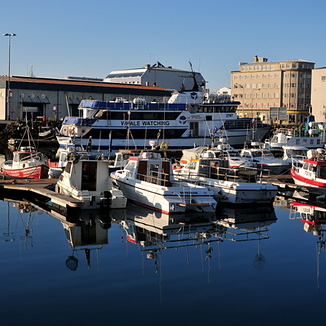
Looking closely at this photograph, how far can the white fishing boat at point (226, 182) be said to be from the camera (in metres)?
25.6

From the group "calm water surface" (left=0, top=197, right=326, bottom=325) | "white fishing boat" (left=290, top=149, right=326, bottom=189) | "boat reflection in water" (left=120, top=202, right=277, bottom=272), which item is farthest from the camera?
"white fishing boat" (left=290, top=149, right=326, bottom=189)

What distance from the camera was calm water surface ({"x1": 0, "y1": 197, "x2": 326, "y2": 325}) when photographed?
13242 mm

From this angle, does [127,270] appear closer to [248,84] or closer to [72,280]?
[72,280]

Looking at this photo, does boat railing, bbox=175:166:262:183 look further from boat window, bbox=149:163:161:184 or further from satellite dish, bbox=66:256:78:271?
satellite dish, bbox=66:256:78:271

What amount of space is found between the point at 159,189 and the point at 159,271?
752 cm

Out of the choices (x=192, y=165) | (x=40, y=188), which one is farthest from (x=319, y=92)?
(x=40, y=188)

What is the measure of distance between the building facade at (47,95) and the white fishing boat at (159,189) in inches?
1910

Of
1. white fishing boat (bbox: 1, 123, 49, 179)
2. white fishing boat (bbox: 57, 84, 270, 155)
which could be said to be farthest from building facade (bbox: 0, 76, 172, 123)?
white fishing boat (bbox: 1, 123, 49, 179)

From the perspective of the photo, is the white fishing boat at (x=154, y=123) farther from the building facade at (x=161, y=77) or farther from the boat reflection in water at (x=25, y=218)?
the building facade at (x=161, y=77)

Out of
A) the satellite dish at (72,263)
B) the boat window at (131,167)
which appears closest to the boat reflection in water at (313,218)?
the boat window at (131,167)

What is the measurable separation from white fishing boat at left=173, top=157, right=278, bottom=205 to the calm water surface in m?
1.60

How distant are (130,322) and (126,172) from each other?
46.7 feet

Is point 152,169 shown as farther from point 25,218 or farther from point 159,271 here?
point 159,271

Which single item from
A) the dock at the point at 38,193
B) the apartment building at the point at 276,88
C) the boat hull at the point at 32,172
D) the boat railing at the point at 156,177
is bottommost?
the dock at the point at 38,193
